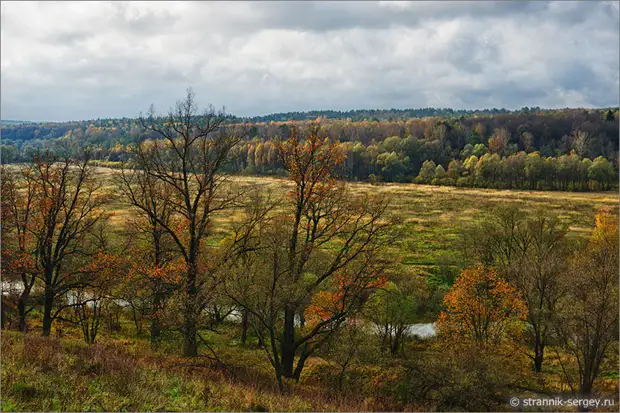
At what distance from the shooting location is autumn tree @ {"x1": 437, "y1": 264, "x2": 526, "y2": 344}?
92.8 ft

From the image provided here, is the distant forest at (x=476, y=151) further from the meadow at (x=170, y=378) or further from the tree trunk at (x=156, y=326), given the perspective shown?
the meadow at (x=170, y=378)

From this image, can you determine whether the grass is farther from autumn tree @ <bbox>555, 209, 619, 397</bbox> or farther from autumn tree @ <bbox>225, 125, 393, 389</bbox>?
autumn tree @ <bbox>555, 209, 619, 397</bbox>

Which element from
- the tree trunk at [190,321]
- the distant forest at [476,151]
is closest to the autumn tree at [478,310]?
the tree trunk at [190,321]

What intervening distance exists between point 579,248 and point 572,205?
1779 inches

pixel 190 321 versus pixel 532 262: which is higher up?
pixel 532 262

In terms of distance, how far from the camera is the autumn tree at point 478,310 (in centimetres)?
2828

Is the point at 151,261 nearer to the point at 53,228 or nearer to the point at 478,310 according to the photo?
the point at 53,228

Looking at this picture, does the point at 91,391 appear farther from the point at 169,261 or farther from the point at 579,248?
the point at 579,248

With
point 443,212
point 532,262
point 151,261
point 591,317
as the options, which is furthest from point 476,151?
point 151,261

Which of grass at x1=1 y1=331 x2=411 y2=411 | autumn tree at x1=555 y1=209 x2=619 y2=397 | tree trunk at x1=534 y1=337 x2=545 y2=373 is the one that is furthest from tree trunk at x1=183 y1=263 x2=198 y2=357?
tree trunk at x1=534 y1=337 x2=545 y2=373

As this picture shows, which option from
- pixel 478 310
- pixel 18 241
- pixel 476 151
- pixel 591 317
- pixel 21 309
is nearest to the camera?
pixel 591 317

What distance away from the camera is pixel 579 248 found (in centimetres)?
4391

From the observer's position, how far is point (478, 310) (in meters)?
28.4

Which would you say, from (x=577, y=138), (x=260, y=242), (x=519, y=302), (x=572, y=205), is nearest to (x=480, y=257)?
(x=519, y=302)
